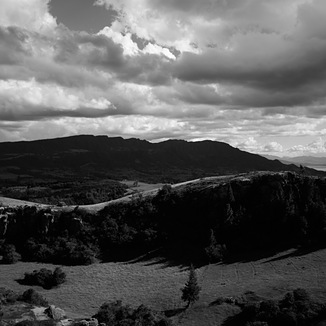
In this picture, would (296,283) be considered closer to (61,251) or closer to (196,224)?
(196,224)

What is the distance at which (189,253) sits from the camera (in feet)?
274

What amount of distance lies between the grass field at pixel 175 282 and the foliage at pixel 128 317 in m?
4.51

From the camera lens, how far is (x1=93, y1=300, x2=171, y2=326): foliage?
47.6m

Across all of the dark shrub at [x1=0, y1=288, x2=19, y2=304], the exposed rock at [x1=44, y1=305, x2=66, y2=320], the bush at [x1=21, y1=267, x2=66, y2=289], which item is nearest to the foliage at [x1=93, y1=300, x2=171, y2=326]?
the exposed rock at [x1=44, y1=305, x2=66, y2=320]

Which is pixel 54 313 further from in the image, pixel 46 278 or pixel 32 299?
pixel 46 278

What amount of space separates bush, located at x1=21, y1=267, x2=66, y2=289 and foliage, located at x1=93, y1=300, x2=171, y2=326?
70.2 ft

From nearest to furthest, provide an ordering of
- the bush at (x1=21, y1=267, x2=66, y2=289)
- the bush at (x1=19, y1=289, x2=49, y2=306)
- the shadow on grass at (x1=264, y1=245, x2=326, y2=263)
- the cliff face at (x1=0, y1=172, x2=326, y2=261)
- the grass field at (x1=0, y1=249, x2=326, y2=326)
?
1. the bush at (x1=19, y1=289, x2=49, y2=306)
2. the grass field at (x1=0, y1=249, x2=326, y2=326)
3. the bush at (x1=21, y1=267, x2=66, y2=289)
4. the shadow on grass at (x1=264, y1=245, x2=326, y2=263)
5. the cliff face at (x1=0, y1=172, x2=326, y2=261)

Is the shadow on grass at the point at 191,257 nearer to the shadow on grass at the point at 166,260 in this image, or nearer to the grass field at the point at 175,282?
the shadow on grass at the point at 166,260

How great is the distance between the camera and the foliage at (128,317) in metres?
47.6

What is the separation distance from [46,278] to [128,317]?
2805cm

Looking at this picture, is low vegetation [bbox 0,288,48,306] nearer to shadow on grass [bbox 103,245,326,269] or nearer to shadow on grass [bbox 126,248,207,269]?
shadow on grass [bbox 103,245,326,269]

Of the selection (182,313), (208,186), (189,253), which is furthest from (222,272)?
(208,186)

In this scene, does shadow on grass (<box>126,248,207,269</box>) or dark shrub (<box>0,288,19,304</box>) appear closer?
dark shrub (<box>0,288,19,304</box>)

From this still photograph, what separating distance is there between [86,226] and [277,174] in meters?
53.1
